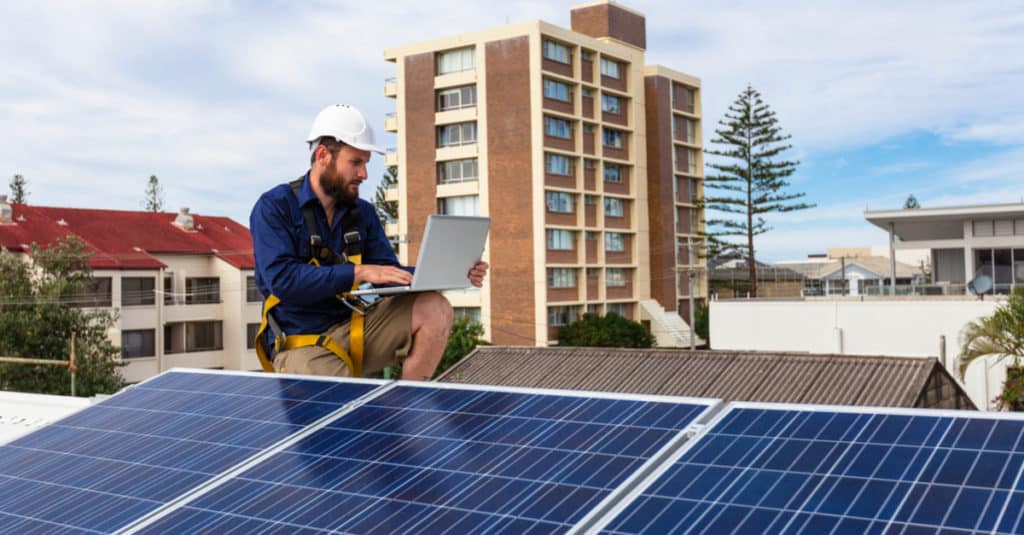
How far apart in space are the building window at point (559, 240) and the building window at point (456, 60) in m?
11.0

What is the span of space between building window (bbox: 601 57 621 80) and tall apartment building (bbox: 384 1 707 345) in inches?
2.7

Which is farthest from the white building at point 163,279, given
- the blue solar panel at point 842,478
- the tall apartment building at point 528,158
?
the blue solar panel at point 842,478

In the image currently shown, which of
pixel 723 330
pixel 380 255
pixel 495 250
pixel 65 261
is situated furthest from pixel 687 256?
pixel 380 255

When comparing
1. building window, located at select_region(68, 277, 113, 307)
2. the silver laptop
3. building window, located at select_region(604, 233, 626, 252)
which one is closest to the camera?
the silver laptop

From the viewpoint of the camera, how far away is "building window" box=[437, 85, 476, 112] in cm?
5688

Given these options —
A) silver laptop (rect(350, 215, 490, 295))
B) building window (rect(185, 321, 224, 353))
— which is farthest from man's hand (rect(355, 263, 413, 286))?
building window (rect(185, 321, 224, 353))

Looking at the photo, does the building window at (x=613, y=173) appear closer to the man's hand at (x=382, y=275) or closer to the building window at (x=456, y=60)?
the building window at (x=456, y=60)

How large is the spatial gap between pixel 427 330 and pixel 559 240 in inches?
2071

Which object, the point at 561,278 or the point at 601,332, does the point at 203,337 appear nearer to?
the point at 561,278

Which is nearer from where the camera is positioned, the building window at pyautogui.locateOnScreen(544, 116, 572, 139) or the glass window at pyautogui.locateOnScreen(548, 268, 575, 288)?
the building window at pyautogui.locateOnScreen(544, 116, 572, 139)

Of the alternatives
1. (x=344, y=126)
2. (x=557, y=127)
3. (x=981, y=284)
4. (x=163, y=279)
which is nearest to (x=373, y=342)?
(x=344, y=126)

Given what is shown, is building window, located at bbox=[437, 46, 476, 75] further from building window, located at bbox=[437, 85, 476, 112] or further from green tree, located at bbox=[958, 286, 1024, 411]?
green tree, located at bbox=[958, 286, 1024, 411]

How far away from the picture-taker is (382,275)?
5.09 meters

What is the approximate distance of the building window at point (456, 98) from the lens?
5688 cm
